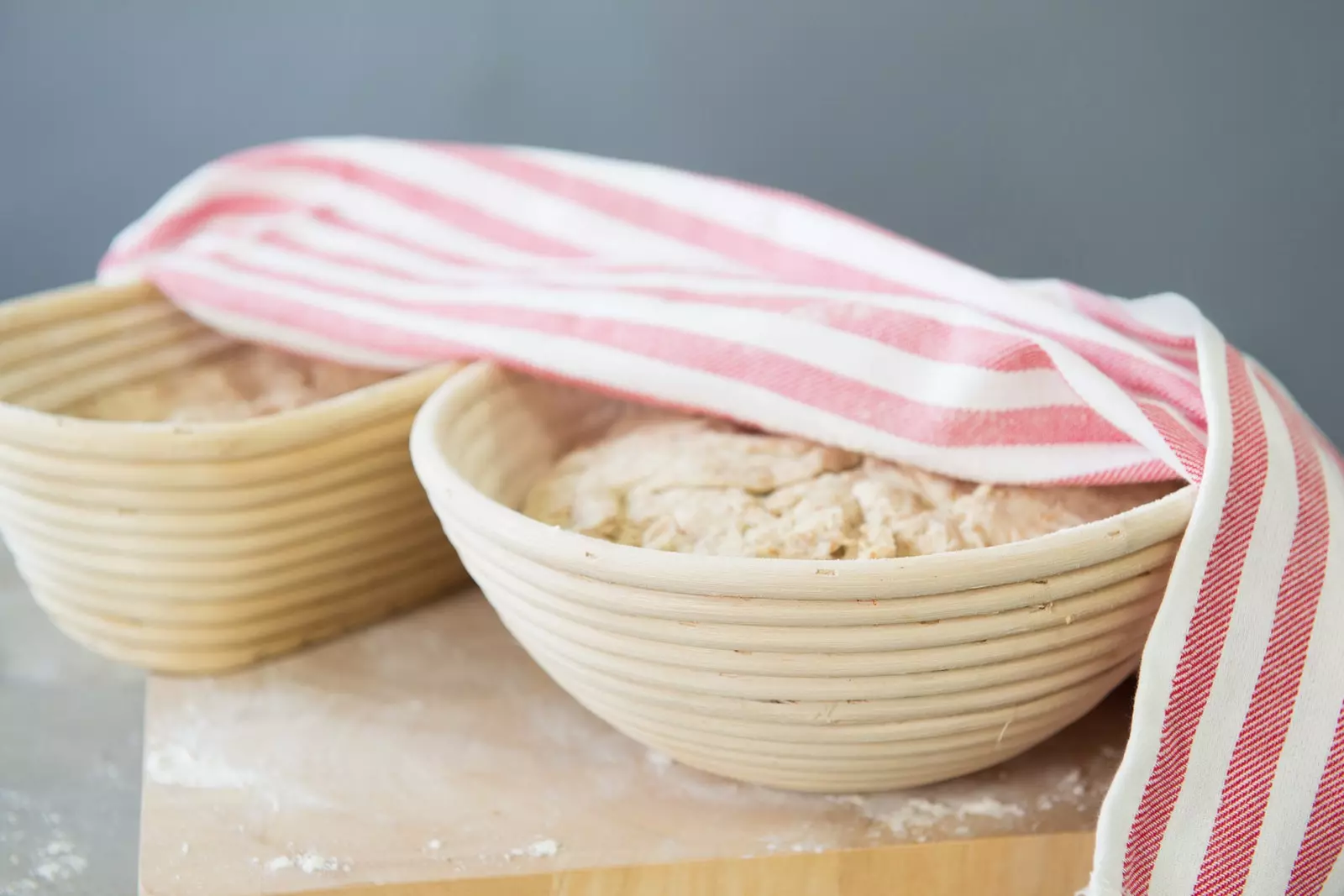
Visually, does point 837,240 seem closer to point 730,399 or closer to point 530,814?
point 730,399

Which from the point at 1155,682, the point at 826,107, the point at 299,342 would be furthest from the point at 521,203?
the point at 1155,682

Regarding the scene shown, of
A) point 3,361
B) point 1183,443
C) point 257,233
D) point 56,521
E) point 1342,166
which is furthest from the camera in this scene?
point 1342,166

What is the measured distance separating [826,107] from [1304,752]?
87cm

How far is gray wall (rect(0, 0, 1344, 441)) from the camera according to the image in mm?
1201

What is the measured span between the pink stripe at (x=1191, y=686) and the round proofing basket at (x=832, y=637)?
0.07 feet

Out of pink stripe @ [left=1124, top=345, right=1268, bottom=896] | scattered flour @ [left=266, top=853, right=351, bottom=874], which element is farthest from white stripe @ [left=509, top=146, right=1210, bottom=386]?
scattered flour @ [left=266, top=853, right=351, bottom=874]

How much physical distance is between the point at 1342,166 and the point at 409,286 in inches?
37.1

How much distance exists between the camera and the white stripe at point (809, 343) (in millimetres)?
643

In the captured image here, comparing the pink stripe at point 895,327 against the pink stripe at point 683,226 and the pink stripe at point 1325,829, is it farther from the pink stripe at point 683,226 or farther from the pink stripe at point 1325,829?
the pink stripe at point 1325,829

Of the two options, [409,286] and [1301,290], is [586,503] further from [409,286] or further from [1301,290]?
[1301,290]

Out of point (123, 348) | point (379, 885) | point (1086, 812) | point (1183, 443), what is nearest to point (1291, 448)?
point (1183, 443)

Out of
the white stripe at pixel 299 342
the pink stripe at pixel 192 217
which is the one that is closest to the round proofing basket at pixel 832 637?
the white stripe at pixel 299 342

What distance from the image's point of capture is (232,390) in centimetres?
90

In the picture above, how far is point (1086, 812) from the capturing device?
631 mm
